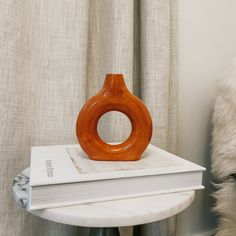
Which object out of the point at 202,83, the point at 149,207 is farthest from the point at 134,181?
the point at 202,83

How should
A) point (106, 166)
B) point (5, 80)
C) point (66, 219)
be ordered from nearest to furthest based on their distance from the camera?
point (66, 219) → point (106, 166) → point (5, 80)

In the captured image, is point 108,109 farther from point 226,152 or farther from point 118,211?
point 226,152

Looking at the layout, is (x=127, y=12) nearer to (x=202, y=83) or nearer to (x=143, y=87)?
(x=143, y=87)

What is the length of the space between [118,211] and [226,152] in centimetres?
51

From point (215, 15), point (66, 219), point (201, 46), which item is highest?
point (215, 15)

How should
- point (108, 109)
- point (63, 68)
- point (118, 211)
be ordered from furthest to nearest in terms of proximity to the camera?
point (63, 68)
point (108, 109)
point (118, 211)

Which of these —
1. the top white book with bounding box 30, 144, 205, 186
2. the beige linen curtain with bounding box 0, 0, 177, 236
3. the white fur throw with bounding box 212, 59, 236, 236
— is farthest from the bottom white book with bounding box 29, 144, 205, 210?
the white fur throw with bounding box 212, 59, 236, 236

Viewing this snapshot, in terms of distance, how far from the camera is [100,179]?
1.52 ft

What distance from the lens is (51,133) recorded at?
759mm

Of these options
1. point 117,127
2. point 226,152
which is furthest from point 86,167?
point 226,152

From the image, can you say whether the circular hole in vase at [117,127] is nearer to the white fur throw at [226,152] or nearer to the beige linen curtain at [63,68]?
the beige linen curtain at [63,68]

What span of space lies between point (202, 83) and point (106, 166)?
0.69 meters

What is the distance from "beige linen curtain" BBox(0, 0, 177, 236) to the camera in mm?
691

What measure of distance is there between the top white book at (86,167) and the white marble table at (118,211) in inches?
1.7
